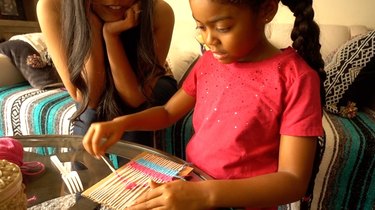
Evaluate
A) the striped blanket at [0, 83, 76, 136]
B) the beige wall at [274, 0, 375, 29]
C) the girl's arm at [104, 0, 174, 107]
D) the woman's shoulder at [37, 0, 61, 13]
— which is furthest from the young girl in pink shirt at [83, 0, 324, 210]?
the beige wall at [274, 0, 375, 29]

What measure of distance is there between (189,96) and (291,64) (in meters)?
0.27

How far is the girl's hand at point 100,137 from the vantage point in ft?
2.08

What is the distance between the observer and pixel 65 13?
929 millimetres

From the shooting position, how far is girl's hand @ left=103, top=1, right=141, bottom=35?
0.90 metres

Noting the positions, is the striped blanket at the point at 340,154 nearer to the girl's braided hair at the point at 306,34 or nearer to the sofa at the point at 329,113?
the sofa at the point at 329,113

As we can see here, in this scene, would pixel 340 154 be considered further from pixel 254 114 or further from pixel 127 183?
pixel 127 183

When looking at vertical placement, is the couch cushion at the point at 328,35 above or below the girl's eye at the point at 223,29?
below

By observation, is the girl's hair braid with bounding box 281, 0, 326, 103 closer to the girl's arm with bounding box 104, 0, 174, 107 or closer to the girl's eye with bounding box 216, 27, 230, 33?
the girl's eye with bounding box 216, 27, 230, 33

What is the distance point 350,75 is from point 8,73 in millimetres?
1766

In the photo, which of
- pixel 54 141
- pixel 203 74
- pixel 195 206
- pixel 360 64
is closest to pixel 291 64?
pixel 203 74

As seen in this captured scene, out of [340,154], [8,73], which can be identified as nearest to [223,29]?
[340,154]

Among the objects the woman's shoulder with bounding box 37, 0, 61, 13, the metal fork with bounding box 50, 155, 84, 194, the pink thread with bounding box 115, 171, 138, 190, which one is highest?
the woman's shoulder with bounding box 37, 0, 61, 13

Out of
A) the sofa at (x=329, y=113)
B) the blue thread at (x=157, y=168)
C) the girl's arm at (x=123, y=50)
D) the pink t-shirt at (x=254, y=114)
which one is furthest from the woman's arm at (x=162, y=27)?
the blue thread at (x=157, y=168)

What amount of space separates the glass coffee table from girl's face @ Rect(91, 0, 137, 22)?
372 mm
